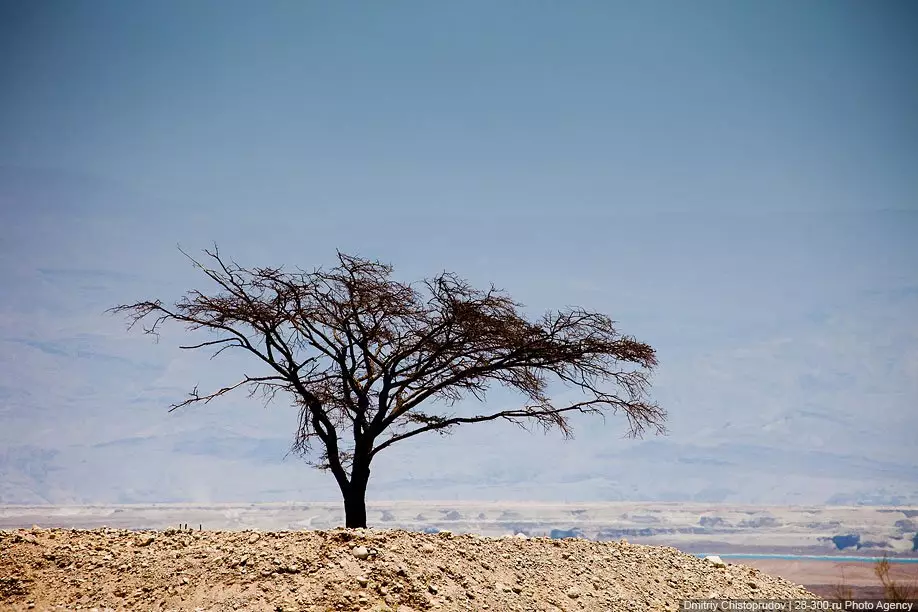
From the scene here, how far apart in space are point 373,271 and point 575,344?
5.11 m

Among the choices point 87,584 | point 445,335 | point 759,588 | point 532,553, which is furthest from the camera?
point 445,335

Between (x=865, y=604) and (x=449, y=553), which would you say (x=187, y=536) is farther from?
(x=865, y=604)

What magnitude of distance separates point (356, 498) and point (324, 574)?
572 centimetres

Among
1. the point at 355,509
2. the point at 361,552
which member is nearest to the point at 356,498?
the point at 355,509

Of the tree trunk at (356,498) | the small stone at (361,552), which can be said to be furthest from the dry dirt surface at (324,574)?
the tree trunk at (356,498)

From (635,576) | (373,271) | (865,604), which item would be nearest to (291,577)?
(635,576)

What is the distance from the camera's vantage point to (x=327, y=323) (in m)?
20.0

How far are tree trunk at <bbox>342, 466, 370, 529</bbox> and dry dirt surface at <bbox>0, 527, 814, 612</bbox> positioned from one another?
349 cm

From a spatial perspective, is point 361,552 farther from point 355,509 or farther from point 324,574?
point 355,509

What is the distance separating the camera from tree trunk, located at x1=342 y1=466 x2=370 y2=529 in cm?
1905

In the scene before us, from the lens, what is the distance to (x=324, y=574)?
13.4 meters

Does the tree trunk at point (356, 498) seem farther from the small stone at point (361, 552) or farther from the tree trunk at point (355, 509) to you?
the small stone at point (361, 552)

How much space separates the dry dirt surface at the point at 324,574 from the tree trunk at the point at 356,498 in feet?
11.5

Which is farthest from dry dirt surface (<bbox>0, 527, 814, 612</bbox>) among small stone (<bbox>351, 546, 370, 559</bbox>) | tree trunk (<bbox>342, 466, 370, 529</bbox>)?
tree trunk (<bbox>342, 466, 370, 529</bbox>)
